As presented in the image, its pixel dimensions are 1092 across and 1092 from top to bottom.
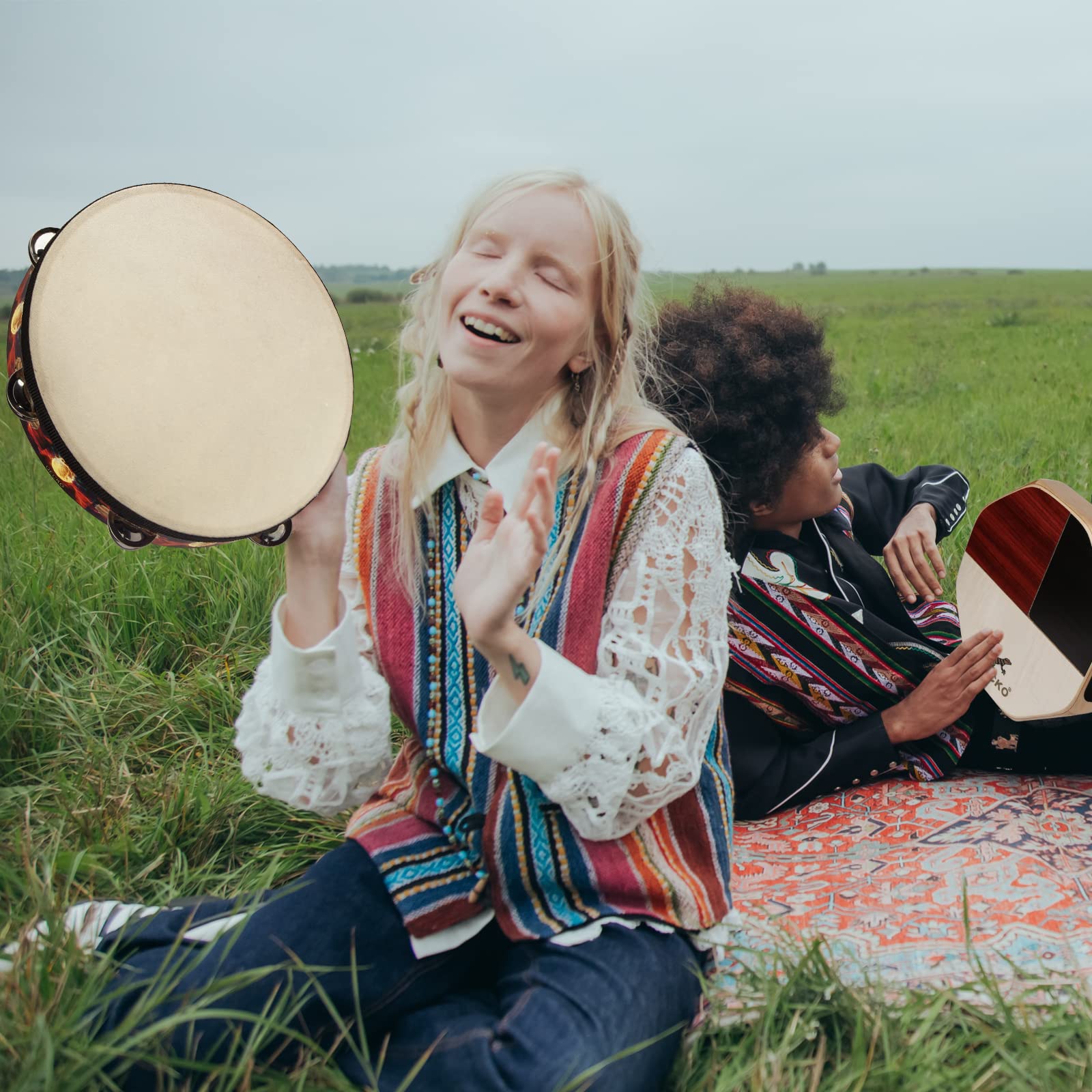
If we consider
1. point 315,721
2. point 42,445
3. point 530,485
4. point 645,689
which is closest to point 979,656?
point 645,689

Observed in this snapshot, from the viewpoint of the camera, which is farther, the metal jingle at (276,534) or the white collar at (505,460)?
the white collar at (505,460)

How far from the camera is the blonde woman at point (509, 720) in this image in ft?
5.03

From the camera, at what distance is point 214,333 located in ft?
5.06

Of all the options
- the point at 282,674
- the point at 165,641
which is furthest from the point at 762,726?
the point at 165,641

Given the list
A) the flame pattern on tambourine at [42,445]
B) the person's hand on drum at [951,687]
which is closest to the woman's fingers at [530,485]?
the flame pattern on tambourine at [42,445]

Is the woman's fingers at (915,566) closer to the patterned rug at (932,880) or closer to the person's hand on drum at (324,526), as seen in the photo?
the patterned rug at (932,880)

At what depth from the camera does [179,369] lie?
1508mm

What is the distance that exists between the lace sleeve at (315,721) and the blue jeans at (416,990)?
0.16 meters

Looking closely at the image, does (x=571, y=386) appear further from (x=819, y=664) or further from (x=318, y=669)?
(x=819, y=664)

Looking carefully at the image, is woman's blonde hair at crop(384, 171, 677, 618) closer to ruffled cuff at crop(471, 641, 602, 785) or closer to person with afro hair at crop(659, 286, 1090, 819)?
ruffled cuff at crop(471, 641, 602, 785)

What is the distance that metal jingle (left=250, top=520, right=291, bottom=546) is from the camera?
1.56 meters

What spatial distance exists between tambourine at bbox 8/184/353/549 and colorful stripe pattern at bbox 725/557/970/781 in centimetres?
106

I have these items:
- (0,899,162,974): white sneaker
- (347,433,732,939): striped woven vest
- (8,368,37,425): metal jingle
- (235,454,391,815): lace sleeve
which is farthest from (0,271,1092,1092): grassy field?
(8,368,37,425): metal jingle

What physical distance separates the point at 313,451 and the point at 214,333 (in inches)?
8.6
